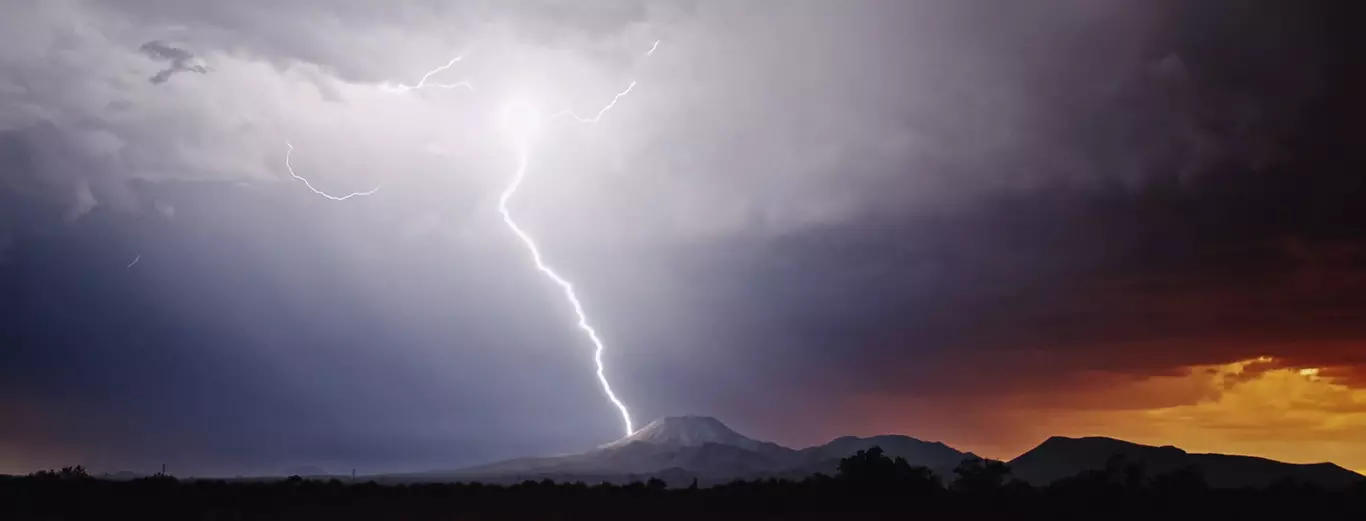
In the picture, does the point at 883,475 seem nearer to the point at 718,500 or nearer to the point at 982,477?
the point at 982,477

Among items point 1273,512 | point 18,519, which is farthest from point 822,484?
point 18,519

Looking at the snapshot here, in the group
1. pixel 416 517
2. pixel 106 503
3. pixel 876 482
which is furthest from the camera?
pixel 876 482

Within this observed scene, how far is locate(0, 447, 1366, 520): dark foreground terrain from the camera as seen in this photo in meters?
42.2

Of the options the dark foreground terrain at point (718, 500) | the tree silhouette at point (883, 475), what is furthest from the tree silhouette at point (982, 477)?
the tree silhouette at point (883, 475)

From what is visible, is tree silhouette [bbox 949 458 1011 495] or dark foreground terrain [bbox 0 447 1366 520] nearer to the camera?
dark foreground terrain [bbox 0 447 1366 520]

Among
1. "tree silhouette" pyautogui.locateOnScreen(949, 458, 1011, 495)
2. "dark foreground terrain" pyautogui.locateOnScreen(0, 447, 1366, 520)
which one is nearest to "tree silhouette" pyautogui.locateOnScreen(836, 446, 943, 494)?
"dark foreground terrain" pyautogui.locateOnScreen(0, 447, 1366, 520)

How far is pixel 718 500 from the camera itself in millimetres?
48969

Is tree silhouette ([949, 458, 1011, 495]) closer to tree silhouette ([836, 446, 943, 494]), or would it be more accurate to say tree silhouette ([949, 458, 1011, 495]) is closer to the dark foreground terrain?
the dark foreground terrain

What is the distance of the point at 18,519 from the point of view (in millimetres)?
38219

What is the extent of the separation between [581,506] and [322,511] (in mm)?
11548

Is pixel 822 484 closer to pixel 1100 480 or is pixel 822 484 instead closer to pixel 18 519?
pixel 1100 480

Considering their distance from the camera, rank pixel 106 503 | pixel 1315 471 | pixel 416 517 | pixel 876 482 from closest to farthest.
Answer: pixel 416 517 → pixel 106 503 → pixel 876 482 → pixel 1315 471

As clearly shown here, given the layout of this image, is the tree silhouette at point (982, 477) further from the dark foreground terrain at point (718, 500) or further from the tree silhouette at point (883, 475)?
the tree silhouette at point (883, 475)

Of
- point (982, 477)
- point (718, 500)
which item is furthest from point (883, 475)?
point (718, 500)
